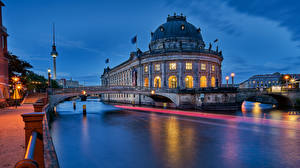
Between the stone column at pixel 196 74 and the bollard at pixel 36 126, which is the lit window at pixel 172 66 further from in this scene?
the bollard at pixel 36 126

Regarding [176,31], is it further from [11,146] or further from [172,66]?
[11,146]

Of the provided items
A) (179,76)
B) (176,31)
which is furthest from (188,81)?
(176,31)

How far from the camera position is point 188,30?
6150 cm

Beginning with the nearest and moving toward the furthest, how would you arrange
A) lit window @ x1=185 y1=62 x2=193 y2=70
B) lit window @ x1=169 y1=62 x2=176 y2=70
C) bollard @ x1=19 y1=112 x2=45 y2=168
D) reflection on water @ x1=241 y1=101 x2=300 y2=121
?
1. bollard @ x1=19 y1=112 x2=45 y2=168
2. reflection on water @ x1=241 y1=101 x2=300 y2=121
3. lit window @ x1=185 y1=62 x2=193 y2=70
4. lit window @ x1=169 y1=62 x2=176 y2=70

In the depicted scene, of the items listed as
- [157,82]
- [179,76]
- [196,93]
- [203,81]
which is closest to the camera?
[196,93]

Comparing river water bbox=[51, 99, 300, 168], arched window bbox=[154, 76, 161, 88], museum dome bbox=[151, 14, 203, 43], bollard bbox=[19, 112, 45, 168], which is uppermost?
museum dome bbox=[151, 14, 203, 43]

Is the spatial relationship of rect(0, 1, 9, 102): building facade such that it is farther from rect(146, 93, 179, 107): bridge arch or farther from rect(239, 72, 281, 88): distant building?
rect(239, 72, 281, 88): distant building

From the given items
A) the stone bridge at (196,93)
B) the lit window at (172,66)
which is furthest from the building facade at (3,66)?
the lit window at (172,66)

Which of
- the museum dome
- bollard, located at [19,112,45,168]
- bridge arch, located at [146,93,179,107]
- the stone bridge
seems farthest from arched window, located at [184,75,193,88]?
bollard, located at [19,112,45,168]

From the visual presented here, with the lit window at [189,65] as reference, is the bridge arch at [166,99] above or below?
below

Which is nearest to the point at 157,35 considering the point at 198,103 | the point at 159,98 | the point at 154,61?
the point at 154,61

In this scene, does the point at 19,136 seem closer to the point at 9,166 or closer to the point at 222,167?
the point at 9,166

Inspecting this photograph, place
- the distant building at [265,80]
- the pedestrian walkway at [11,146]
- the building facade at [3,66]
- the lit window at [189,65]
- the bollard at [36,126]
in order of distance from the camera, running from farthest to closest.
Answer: the distant building at [265,80] → the lit window at [189,65] → the building facade at [3,66] → the pedestrian walkway at [11,146] → the bollard at [36,126]

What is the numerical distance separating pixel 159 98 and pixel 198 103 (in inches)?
549
